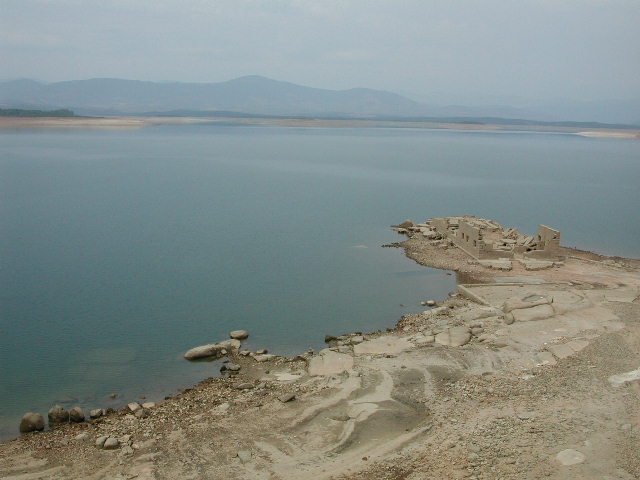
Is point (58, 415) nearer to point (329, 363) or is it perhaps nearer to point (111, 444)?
point (111, 444)

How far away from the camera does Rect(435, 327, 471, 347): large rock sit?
44.8 feet

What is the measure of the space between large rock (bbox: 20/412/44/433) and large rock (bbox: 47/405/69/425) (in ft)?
0.65

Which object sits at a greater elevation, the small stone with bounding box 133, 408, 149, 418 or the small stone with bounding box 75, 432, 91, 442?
the small stone with bounding box 75, 432, 91, 442

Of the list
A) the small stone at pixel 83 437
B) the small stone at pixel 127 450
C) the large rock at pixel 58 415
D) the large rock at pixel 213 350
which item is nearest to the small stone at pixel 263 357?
the large rock at pixel 213 350

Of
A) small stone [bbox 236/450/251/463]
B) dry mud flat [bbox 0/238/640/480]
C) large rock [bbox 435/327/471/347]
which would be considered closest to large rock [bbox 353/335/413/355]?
dry mud flat [bbox 0/238/640/480]

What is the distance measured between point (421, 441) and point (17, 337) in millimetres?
11189

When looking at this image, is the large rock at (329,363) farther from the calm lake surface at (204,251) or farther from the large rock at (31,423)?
the large rock at (31,423)

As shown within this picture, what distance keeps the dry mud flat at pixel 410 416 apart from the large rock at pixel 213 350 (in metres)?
0.80

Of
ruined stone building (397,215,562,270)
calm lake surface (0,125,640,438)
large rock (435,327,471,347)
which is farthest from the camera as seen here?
ruined stone building (397,215,562,270)

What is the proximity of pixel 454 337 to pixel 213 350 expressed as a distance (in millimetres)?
5934

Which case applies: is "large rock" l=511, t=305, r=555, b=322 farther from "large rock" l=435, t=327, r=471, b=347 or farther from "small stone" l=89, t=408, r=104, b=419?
"small stone" l=89, t=408, r=104, b=419

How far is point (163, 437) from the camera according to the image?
1005 cm

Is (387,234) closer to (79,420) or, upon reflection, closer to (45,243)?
(45,243)

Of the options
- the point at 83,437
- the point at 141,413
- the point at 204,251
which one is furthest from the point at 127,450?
the point at 204,251
